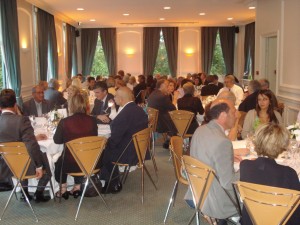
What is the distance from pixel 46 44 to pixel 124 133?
7089mm

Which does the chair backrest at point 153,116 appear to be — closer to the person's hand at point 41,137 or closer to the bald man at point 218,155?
the person's hand at point 41,137

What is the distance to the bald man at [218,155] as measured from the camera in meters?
3.10

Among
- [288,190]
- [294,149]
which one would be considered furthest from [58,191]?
[288,190]

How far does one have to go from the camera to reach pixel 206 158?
126 inches

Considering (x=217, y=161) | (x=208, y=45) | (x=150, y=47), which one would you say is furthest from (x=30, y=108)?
(x=208, y=45)

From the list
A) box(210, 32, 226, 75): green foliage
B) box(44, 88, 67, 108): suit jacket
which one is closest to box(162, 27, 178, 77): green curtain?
box(210, 32, 226, 75): green foliage

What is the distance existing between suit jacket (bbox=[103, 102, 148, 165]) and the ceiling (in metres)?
5.64

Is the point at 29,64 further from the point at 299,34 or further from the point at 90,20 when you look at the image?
the point at 299,34

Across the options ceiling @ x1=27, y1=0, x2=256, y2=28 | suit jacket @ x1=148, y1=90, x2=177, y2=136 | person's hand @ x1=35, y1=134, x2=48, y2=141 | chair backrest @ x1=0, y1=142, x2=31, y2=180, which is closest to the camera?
chair backrest @ x1=0, y1=142, x2=31, y2=180

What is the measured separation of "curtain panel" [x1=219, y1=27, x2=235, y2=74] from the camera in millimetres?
16438

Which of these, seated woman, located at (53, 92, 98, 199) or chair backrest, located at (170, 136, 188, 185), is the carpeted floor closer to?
seated woman, located at (53, 92, 98, 199)

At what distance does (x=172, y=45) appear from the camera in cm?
1641

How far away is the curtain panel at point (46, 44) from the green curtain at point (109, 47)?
181 inches

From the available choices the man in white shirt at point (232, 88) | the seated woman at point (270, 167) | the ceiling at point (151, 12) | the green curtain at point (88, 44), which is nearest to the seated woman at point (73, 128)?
the seated woman at point (270, 167)
